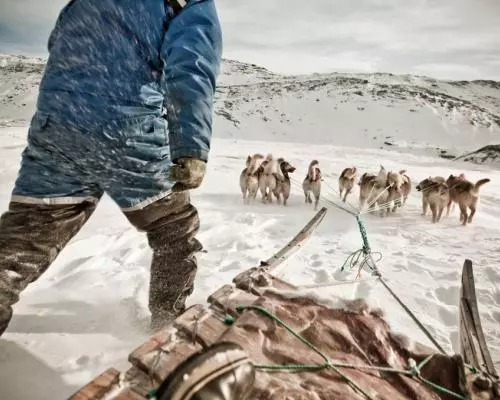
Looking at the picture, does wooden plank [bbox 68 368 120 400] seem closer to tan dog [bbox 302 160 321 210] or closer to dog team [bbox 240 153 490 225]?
dog team [bbox 240 153 490 225]

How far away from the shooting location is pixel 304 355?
1143 millimetres

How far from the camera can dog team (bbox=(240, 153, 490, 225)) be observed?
596 centimetres

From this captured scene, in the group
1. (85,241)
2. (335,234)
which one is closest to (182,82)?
(85,241)

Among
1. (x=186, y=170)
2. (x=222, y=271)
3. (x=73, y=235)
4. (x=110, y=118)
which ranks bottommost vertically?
(x=222, y=271)

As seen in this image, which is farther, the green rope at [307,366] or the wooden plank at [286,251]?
the wooden plank at [286,251]

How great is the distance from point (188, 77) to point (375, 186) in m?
5.54

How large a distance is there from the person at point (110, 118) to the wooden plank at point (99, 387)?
0.83 metres

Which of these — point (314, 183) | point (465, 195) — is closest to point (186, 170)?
point (314, 183)

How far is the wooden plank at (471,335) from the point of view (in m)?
1.51

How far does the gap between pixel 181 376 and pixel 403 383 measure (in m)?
0.78

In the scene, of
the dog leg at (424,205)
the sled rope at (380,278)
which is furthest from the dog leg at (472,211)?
the sled rope at (380,278)

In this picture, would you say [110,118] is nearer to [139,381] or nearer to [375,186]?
[139,381]

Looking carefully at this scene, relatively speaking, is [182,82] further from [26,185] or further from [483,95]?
[483,95]

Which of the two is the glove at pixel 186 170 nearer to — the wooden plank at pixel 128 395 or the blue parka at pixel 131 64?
the blue parka at pixel 131 64
